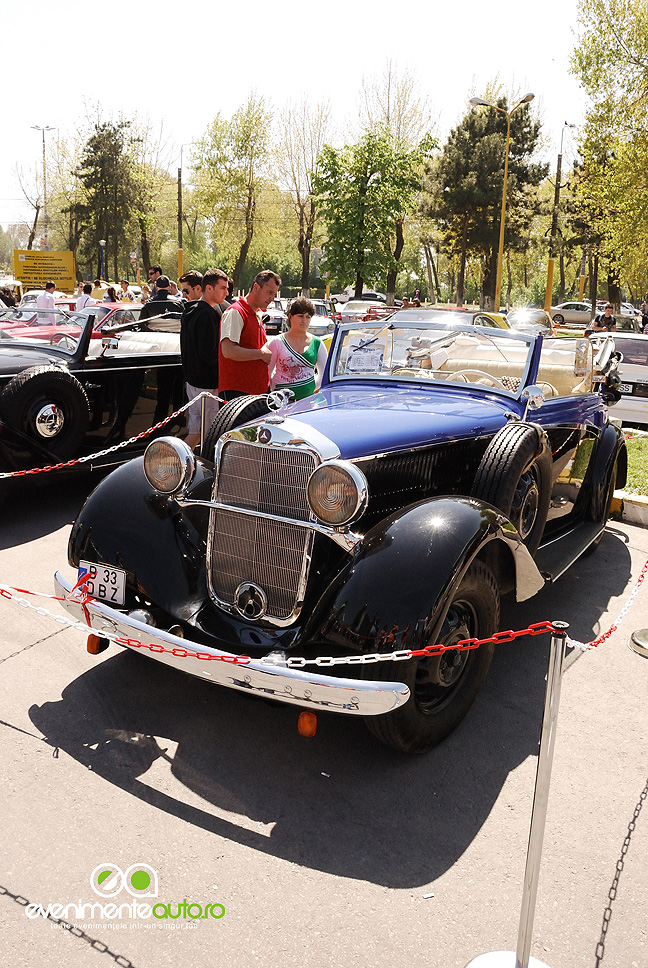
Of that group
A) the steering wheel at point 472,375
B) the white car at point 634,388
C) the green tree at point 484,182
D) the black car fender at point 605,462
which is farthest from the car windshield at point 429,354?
the green tree at point 484,182

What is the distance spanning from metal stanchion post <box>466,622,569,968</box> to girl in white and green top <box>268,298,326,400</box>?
13.7 ft

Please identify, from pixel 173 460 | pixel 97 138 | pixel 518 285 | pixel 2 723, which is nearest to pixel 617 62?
pixel 173 460

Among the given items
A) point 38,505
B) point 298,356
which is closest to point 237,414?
point 298,356

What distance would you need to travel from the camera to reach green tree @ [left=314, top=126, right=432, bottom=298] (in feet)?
86.0

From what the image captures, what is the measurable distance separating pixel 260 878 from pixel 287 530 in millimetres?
1414

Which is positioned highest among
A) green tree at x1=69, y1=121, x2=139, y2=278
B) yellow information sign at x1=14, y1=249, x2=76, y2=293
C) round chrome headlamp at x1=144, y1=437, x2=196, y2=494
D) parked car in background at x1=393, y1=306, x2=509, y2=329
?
green tree at x1=69, y1=121, x2=139, y2=278

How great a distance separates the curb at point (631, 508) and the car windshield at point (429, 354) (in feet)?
8.96

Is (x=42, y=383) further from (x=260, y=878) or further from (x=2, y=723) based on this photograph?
(x=260, y=878)

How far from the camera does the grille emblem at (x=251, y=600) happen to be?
3540 mm

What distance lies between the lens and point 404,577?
319 cm

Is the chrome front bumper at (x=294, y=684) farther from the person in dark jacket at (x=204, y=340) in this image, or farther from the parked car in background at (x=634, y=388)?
the parked car in background at (x=634, y=388)

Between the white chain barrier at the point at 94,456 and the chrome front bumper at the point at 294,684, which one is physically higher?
the white chain barrier at the point at 94,456

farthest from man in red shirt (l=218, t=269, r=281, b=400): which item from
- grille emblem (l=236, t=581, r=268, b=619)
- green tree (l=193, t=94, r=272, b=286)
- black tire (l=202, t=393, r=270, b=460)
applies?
green tree (l=193, t=94, r=272, b=286)

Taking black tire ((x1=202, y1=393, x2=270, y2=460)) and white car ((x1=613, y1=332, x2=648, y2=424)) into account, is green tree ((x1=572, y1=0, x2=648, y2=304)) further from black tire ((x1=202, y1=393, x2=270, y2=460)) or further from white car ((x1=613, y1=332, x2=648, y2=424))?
black tire ((x1=202, y1=393, x2=270, y2=460))
